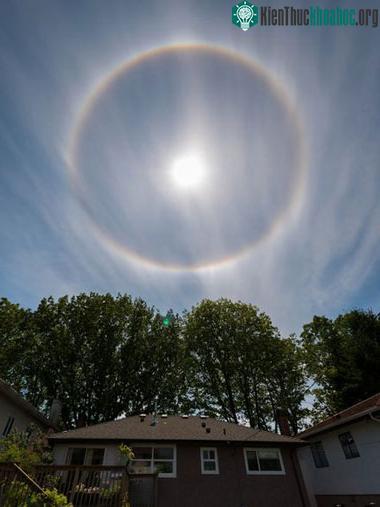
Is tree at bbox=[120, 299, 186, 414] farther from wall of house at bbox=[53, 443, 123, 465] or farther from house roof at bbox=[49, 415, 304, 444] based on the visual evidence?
wall of house at bbox=[53, 443, 123, 465]

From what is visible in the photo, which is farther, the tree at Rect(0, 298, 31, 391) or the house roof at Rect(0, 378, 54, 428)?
the tree at Rect(0, 298, 31, 391)

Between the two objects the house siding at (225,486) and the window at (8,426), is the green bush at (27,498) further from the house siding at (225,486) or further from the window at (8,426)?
the window at (8,426)

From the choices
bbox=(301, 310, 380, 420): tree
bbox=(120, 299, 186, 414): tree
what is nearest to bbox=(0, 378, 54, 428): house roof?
bbox=(120, 299, 186, 414): tree

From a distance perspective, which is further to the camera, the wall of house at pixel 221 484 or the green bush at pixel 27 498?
the wall of house at pixel 221 484

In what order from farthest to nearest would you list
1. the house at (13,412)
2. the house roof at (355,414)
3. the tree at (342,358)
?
the tree at (342,358) → the house at (13,412) → the house roof at (355,414)

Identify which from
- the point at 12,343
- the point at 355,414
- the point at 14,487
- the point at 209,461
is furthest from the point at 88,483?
the point at 12,343

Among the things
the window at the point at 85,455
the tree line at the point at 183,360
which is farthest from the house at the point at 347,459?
the window at the point at 85,455
